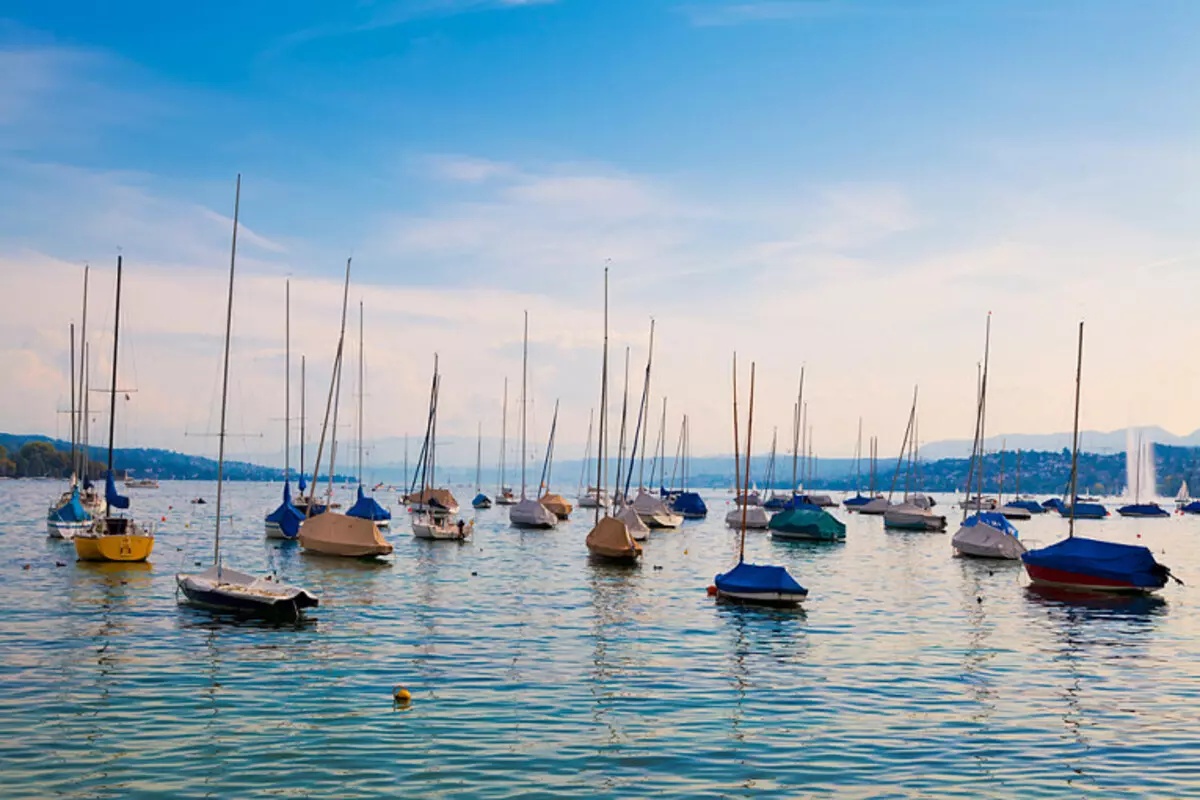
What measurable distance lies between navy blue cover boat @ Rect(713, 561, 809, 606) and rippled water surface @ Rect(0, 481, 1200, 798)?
3.07ft

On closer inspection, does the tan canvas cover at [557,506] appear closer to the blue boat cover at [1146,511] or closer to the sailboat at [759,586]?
the sailboat at [759,586]

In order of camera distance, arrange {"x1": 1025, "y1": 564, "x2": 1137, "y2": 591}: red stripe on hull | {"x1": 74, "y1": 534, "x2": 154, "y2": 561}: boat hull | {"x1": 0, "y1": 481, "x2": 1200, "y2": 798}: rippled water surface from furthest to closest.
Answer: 1. {"x1": 74, "y1": 534, "x2": 154, "y2": 561}: boat hull
2. {"x1": 1025, "y1": 564, "x2": 1137, "y2": 591}: red stripe on hull
3. {"x1": 0, "y1": 481, "x2": 1200, "y2": 798}: rippled water surface

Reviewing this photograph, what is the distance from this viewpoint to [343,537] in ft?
206

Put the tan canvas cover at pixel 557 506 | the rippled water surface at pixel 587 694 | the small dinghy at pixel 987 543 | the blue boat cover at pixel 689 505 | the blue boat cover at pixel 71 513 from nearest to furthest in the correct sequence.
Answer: the rippled water surface at pixel 587 694 → the small dinghy at pixel 987 543 → the blue boat cover at pixel 71 513 → the tan canvas cover at pixel 557 506 → the blue boat cover at pixel 689 505

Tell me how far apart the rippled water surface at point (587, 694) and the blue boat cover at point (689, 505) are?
82447 millimetres

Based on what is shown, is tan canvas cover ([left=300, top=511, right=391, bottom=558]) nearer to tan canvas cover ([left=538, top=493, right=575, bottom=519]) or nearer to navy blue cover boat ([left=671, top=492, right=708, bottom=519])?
tan canvas cover ([left=538, top=493, right=575, bottom=519])

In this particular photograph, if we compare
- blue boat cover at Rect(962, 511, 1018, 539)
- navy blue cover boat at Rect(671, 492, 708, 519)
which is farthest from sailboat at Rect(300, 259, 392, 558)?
navy blue cover boat at Rect(671, 492, 708, 519)

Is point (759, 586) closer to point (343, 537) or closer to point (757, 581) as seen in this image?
point (757, 581)

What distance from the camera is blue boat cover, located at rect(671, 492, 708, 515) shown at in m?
136

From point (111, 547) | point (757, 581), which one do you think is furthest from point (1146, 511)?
point (111, 547)

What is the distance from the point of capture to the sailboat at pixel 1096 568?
173 ft

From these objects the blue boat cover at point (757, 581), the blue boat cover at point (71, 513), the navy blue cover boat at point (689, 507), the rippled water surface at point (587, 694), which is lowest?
the navy blue cover boat at point (689, 507)

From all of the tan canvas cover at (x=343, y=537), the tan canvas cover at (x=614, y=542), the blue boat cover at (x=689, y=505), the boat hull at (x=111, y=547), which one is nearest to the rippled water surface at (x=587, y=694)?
the boat hull at (x=111, y=547)

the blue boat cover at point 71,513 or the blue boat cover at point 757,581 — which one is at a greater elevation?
the blue boat cover at point 757,581
